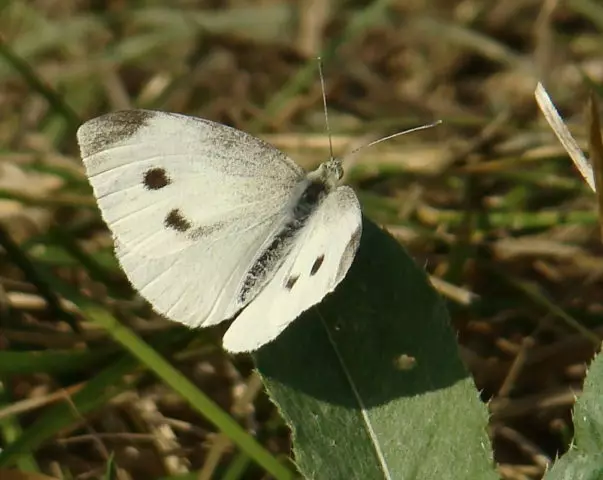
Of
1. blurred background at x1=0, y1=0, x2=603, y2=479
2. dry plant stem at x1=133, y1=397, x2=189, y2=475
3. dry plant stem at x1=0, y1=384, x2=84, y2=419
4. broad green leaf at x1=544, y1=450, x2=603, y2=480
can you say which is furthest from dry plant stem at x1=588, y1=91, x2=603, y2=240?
dry plant stem at x1=0, y1=384, x2=84, y2=419

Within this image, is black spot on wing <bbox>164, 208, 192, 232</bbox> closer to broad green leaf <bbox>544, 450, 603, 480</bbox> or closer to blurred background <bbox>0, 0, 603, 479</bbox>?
blurred background <bbox>0, 0, 603, 479</bbox>

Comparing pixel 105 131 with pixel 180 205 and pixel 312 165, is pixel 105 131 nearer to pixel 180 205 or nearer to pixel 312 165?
pixel 180 205

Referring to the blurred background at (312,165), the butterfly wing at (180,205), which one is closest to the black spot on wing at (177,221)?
the butterfly wing at (180,205)

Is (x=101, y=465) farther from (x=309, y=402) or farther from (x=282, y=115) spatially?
(x=282, y=115)

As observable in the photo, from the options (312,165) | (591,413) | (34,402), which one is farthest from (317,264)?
(312,165)

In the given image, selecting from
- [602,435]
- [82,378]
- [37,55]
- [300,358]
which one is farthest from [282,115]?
[602,435]

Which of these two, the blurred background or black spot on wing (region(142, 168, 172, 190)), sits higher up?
black spot on wing (region(142, 168, 172, 190))

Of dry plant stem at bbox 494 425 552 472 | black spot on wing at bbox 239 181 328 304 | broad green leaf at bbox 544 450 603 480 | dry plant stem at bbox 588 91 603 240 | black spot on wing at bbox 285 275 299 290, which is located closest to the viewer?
broad green leaf at bbox 544 450 603 480
